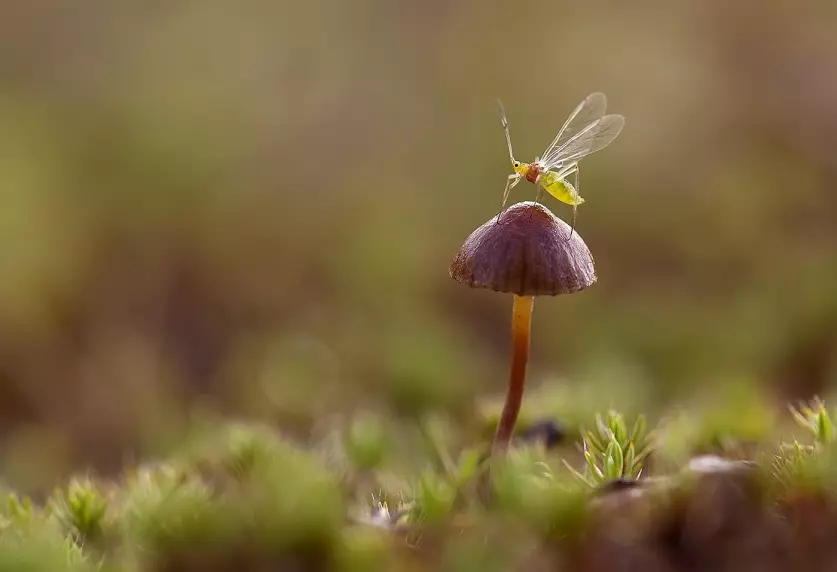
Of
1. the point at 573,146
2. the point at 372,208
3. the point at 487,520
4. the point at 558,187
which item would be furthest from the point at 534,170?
the point at 372,208

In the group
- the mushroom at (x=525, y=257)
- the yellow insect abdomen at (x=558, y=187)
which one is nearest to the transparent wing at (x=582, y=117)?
the yellow insect abdomen at (x=558, y=187)

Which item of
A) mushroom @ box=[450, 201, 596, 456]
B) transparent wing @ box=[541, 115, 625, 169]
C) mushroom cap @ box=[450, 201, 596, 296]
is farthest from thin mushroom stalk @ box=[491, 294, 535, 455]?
transparent wing @ box=[541, 115, 625, 169]

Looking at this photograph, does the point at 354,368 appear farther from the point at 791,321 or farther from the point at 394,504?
the point at 394,504

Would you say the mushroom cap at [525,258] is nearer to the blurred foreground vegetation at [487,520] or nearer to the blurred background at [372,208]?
the blurred foreground vegetation at [487,520]

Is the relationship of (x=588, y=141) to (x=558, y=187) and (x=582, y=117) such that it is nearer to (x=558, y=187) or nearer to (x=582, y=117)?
(x=582, y=117)

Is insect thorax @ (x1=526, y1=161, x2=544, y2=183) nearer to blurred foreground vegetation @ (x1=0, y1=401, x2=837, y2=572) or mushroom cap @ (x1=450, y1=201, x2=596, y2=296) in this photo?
mushroom cap @ (x1=450, y1=201, x2=596, y2=296)

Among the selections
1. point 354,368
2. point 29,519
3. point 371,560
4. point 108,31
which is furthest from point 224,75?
point 371,560
